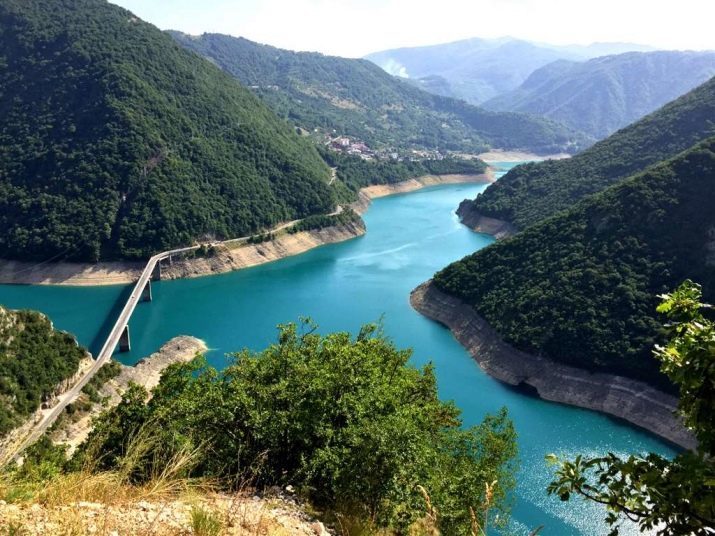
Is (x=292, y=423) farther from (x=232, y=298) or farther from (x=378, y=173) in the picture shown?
(x=378, y=173)

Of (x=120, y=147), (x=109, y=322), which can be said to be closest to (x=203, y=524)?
(x=109, y=322)

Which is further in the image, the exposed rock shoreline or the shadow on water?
the exposed rock shoreline

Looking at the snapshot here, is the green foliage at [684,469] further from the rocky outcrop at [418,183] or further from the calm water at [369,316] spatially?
the rocky outcrop at [418,183]

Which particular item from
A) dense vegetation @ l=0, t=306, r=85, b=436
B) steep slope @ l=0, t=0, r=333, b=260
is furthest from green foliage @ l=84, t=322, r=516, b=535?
steep slope @ l=0, t=0, r=333, b=260

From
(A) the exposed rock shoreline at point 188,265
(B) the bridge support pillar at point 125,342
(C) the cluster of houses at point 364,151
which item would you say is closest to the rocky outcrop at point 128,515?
(B) the bridge support pillar at point 125,342

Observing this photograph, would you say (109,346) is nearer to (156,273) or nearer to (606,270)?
(156,273)

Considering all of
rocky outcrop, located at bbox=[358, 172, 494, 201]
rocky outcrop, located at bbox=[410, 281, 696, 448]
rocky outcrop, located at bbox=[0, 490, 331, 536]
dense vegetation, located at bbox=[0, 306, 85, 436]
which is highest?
rocky outcrop, located at bbox=[0, 490, 331, 536]

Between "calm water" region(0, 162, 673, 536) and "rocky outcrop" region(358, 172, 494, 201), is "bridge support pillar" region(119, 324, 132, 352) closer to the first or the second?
"calm water" region(0, 162, 673, 536)

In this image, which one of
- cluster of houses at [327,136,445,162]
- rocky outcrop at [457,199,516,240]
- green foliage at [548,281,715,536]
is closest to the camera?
green foliage at [548,281,715,536]
